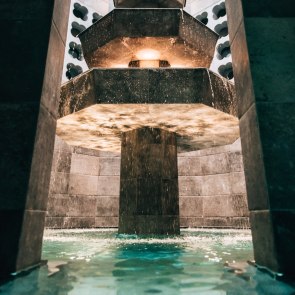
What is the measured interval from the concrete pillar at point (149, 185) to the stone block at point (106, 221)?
19.3 ft

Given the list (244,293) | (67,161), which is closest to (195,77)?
(244,293)

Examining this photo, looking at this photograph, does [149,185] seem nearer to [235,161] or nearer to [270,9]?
[270,9]

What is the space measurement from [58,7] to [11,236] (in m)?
3.25

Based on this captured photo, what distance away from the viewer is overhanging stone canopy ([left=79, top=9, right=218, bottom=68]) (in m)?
8.89

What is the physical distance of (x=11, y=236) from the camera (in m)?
2.77

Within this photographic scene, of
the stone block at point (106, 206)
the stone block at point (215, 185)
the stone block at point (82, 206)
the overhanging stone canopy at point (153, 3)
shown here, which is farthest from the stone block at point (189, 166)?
the overhanging stone canopy at point (153, 3)

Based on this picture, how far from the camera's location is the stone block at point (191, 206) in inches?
520

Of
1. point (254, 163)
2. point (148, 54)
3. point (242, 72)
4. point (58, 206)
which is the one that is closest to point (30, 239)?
point (254, 163)

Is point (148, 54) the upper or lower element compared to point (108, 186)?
upper

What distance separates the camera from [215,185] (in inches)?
515

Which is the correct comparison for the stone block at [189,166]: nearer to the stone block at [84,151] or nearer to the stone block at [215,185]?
the stone block at [215,185]

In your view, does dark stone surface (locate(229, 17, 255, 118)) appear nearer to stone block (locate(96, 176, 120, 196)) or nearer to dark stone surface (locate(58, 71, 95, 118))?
dark stone surface (locate(58, 71, 95, 118))

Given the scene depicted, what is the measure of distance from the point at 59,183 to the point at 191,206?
22.2ft

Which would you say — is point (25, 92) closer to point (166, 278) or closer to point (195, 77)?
point (166, 278)
